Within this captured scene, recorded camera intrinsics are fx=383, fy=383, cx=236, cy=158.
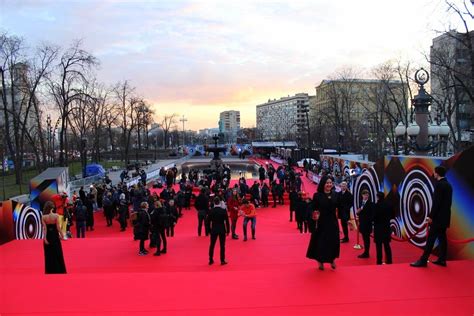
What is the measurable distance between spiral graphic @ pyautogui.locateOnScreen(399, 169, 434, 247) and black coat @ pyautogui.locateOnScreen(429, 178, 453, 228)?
2.22 metres

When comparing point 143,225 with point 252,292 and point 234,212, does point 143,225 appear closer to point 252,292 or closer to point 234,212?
point 234,212

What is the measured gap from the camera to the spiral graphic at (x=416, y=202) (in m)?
8.52

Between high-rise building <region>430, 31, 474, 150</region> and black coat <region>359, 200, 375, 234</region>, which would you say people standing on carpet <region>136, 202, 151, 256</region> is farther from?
high-rise building <region>430, 31, 474, 150</region>

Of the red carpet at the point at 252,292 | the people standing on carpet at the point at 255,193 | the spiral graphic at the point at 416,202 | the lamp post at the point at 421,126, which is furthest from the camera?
the people standing on carpet at the point at 255,193

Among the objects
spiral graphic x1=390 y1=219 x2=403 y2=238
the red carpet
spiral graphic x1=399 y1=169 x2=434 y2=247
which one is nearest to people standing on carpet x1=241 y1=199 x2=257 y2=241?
the red carpet

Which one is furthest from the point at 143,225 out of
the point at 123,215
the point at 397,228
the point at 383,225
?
the point at 123,215

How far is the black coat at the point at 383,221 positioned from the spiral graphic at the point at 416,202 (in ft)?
4.59

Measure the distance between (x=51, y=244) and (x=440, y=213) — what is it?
6742 millimetres

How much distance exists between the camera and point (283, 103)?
641 ft

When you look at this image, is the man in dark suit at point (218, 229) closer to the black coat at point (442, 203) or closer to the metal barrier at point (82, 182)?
the black coat at point (442, 203)

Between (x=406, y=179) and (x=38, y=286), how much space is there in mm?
8179

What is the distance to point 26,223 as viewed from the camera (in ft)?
40.8

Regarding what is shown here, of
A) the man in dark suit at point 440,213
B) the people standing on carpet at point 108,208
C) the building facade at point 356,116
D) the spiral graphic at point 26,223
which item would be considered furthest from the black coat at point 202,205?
the building facade at point 356,116

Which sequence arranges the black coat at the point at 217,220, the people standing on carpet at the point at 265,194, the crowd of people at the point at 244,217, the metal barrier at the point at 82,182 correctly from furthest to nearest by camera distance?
the metal barrier at the point at 82,182 < the people standing on carpet at the point at 265,194 < the black coat at the point at 217,220 < the crowd of people at the point at 244,217
